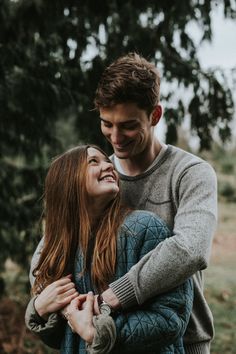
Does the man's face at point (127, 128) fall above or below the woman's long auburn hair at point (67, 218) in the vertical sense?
above

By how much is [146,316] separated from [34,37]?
322 centimetres

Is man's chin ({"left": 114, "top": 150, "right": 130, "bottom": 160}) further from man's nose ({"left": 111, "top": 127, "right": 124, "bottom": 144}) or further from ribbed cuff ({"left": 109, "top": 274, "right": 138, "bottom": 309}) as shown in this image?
ribbed cuff ({"left": 109, "top": 274, "right": 138, "bottom": 309})

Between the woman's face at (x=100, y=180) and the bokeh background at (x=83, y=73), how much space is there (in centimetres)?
255

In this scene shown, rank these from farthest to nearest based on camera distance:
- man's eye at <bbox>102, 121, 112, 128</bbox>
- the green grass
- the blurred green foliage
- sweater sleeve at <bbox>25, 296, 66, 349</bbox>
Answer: the green grass, the blurred green foliage, man's eye at <bbox>102, 121, 112, 128</bbox>, sweater sleeve at <bbox>25, 296, 66, 349</bbox>

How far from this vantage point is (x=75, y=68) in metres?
4.91

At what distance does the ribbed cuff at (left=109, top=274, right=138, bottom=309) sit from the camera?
204 cm

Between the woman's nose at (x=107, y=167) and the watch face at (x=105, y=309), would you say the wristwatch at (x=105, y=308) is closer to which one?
the watch face at (x=105, y=309)

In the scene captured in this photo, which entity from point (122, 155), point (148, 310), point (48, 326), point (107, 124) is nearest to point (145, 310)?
point (148, 310)

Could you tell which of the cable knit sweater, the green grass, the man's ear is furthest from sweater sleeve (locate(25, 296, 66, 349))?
the green grass

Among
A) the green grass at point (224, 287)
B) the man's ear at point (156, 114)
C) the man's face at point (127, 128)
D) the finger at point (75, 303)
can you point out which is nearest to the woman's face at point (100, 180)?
the man's face at point (127, 128)

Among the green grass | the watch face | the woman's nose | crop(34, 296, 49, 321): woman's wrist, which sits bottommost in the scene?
the green grass

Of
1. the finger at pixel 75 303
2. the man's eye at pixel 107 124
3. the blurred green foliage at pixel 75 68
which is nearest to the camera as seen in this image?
the finger at pixel 75 303

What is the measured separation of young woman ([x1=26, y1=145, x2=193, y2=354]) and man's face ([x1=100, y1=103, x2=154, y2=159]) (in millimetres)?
88

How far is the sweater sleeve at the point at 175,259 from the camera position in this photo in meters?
2.01
